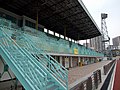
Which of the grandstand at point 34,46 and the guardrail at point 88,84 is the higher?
the grandstand at point 34,46

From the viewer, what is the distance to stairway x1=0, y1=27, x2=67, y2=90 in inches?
183

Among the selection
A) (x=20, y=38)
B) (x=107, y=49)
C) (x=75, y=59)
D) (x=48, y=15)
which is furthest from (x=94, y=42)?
(x=20, y=38)

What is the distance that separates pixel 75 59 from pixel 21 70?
23251 mm

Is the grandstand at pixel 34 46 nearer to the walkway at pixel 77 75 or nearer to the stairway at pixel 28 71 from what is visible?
the stairway at pixel 28 71

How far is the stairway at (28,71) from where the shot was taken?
183 inches

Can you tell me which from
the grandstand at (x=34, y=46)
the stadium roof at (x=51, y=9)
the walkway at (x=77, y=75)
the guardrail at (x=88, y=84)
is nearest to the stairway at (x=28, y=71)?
the grandstand at (x=34, y=46)

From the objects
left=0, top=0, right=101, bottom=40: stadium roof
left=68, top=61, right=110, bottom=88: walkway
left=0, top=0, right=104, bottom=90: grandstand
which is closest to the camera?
left=0, top=0, right=104, bottom=90: grandstand

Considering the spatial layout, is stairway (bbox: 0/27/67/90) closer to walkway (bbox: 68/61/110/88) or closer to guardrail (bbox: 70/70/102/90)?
A: guardrail (bbox: 70/70/102/90)

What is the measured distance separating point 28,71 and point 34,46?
10.5 feet

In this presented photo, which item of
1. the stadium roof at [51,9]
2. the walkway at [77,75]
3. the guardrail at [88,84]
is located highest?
the stadium roof at [51,9]

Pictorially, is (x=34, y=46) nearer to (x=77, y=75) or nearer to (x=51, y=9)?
(x=77, y=75)

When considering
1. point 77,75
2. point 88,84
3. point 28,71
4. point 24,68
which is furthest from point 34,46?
point 77,75

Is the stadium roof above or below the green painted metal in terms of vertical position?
above

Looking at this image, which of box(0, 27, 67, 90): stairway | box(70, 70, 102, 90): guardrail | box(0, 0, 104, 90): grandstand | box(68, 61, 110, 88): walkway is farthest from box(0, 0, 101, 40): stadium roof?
box(70, 70, 102, 90): guardrail
